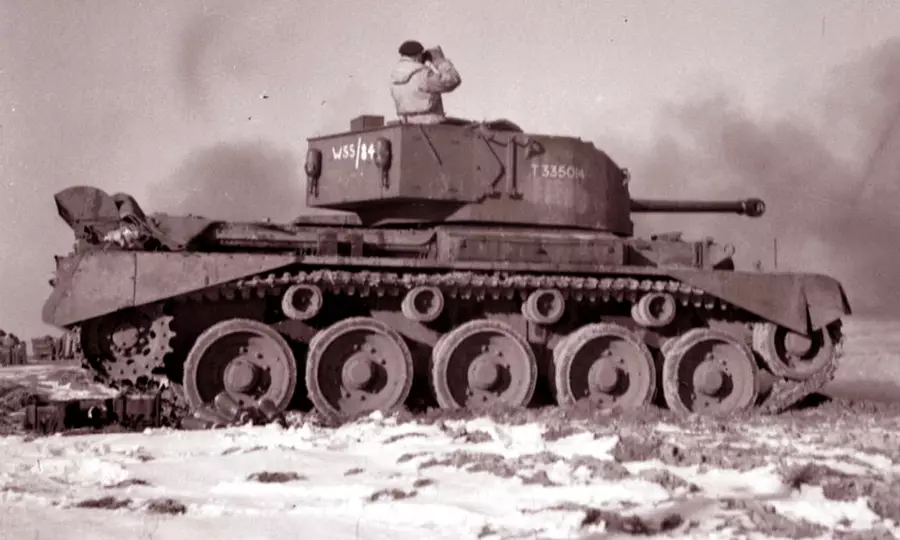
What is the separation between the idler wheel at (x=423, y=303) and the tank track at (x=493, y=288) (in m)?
0.09

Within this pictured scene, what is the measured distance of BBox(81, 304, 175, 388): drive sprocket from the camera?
1163cm

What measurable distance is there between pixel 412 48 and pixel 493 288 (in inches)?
151

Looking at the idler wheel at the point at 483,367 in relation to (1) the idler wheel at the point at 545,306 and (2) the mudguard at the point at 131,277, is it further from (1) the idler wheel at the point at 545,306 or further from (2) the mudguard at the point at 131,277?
(2) the mudguard at the point at 131,277

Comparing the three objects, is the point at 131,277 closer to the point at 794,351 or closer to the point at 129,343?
the point at 129,343

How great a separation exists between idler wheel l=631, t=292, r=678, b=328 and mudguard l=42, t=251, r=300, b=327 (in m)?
4.77

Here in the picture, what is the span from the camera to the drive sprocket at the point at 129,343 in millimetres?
11633

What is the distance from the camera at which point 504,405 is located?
12656 millimetres

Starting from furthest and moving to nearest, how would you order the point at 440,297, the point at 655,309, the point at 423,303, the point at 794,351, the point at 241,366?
the point at 794,351, the point at 655,309, the point at 423,303, the point at 440,297, the point at 241,366

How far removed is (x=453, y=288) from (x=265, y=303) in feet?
7.91

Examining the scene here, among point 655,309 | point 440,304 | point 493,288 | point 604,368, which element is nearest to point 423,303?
point 440,304

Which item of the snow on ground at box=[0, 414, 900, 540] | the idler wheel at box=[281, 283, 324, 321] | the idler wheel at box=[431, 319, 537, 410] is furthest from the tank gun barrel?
the idler wheel at box=[281, 283, 324, 321]

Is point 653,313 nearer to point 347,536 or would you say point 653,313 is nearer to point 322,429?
point 322,429

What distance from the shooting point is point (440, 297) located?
40.7 ft

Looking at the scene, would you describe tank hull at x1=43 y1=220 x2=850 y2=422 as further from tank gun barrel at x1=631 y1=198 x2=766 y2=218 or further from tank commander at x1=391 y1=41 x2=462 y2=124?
tank gun barrel at x1=631 y1=198 x2=766 y2=218
